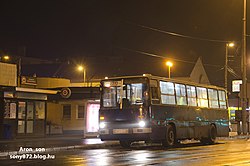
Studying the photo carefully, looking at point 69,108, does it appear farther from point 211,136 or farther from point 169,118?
point 169,118

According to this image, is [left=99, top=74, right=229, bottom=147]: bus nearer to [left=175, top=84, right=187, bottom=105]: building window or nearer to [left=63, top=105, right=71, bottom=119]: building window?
[left=175, top=84, right=187, bottom=105]: building window

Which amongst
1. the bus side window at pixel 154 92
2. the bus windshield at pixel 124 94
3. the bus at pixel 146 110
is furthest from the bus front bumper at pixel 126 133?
the bus side window at pixel 154 92

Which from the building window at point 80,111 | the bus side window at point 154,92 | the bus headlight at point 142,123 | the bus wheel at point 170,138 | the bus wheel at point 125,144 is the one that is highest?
the bus side window at point 154,92

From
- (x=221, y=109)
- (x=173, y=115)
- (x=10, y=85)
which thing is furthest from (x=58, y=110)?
(x=173, y=115)

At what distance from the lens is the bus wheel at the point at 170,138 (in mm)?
24312

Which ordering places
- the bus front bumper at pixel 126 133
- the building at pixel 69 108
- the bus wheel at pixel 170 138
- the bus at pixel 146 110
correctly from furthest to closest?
the building at pixel 69 108, the bus wheel at pixel 170 138, the bus at pixel 146 110, the bus front bumper at pixel 126 133

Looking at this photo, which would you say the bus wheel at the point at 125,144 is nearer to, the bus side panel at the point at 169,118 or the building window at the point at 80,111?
the bus side panel at the point at 169,118

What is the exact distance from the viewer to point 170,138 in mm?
24703

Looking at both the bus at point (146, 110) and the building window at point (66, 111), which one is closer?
the bus at point (146, 110)

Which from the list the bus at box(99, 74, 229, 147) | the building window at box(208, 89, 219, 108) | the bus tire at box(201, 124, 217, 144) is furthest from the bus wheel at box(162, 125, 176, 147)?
the building window at box(208, 89, 219, 108)

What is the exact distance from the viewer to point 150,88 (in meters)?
23.3

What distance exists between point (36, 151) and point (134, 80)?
5.97m

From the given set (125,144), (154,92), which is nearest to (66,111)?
(125,144)

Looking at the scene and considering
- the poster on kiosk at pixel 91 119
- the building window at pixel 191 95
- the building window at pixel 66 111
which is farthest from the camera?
the building window at pixel 66 111
